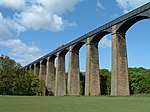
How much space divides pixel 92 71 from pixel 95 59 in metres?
1.98

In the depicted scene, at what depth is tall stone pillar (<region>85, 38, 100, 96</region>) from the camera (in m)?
43.1

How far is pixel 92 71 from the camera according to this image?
144ft

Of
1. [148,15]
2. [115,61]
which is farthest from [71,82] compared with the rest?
[148,15]

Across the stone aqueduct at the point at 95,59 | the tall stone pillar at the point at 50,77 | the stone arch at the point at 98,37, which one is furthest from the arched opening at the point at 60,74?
the stone arch at the point at 98,37

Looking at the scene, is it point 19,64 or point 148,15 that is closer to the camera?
point 148,15

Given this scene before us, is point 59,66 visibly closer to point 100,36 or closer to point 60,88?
point 60,88

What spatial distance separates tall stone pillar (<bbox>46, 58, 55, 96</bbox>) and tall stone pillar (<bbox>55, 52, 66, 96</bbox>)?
17.3ft

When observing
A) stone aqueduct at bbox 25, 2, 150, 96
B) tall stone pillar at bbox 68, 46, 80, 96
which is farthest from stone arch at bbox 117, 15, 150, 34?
tall stone pillar at bbox 68, 46, 80, 96

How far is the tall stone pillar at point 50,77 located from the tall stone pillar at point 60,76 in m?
5.26

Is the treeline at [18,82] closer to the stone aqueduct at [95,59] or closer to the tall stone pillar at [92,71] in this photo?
the stone aqueduct at [95,59]

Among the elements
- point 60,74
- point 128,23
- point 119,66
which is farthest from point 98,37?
point 60,74

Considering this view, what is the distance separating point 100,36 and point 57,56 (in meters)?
16.7

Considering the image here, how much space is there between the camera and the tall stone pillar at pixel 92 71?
43.1 meters

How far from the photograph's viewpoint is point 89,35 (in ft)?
149
